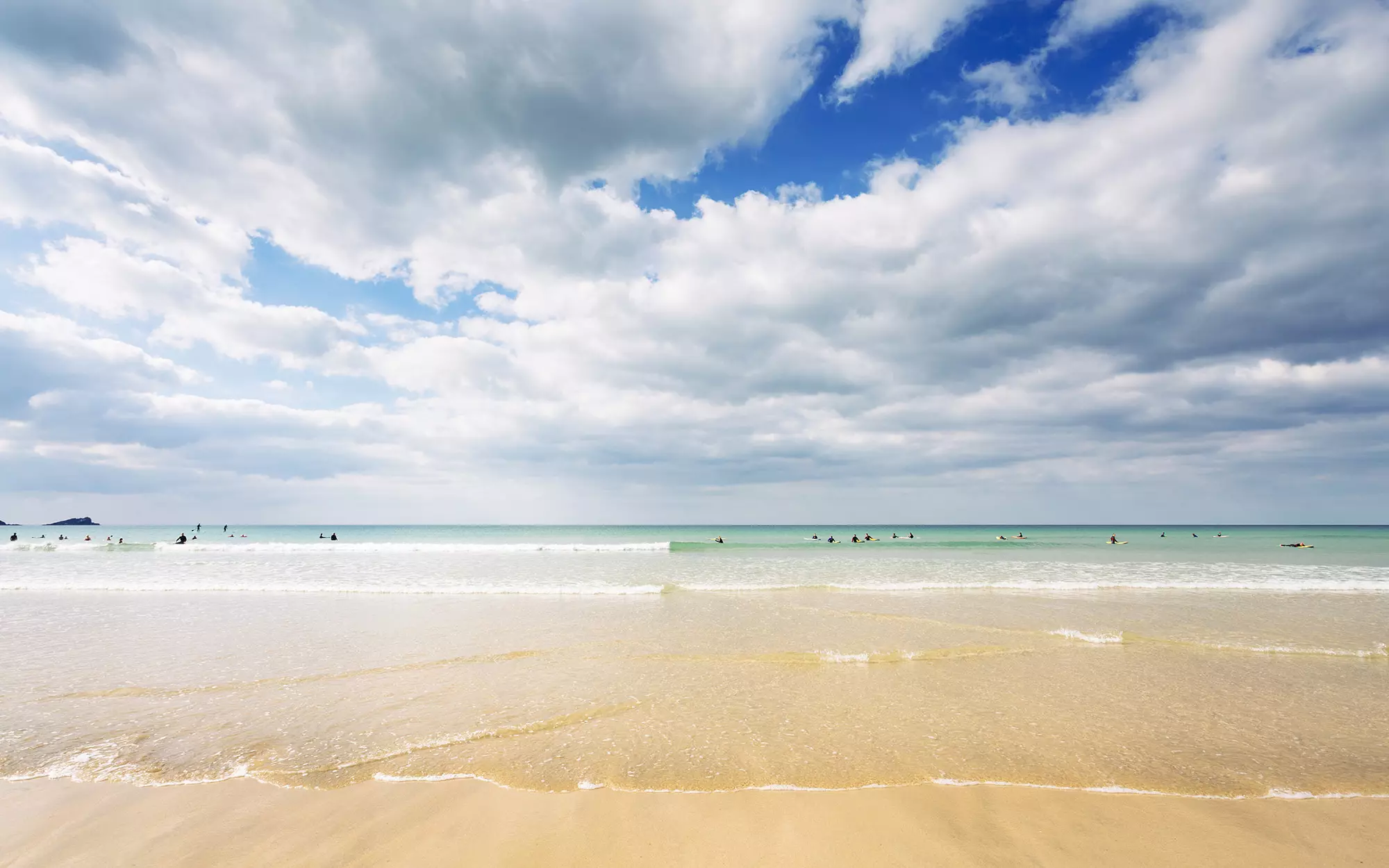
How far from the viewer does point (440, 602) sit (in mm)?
17719

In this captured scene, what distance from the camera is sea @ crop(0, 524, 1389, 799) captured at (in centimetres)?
605

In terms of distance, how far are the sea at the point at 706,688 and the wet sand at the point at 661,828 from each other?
1.08 feet

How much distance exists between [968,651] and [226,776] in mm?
11409

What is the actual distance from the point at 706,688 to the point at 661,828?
4057 millimetres

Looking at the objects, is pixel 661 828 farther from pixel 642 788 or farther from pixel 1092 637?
pixel 1092 637

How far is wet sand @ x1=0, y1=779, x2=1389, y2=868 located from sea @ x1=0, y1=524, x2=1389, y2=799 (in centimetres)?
33

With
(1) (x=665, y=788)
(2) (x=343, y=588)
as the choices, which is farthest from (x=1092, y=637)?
(2) (x=343, y=588)

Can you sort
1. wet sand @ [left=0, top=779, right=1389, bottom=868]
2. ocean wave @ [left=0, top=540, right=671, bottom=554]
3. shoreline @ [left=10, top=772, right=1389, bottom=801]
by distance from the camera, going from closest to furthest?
wet sand @ [left=0, top=779, right=1389, bottom=868] < shoreline @ [left=10, top=772, right=1389, bottom=801] < ocean wave @ [left=0, top=540, right=671, bottom=554]

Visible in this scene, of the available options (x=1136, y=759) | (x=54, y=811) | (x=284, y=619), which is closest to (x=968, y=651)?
(x=1136, y=759)

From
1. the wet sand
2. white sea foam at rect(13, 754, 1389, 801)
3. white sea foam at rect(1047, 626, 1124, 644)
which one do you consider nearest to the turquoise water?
white sea foam at rect(1047, 626, 1124, 644)

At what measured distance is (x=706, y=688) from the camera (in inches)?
345

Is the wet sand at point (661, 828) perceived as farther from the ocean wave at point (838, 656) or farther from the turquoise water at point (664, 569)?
the turquoise water at point (664, 569)

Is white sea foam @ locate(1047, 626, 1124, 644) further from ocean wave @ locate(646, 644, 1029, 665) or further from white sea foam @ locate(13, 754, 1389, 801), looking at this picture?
white sea foam @ locate(13, 754, 1389, 801)

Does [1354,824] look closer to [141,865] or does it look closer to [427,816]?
[427,816]
